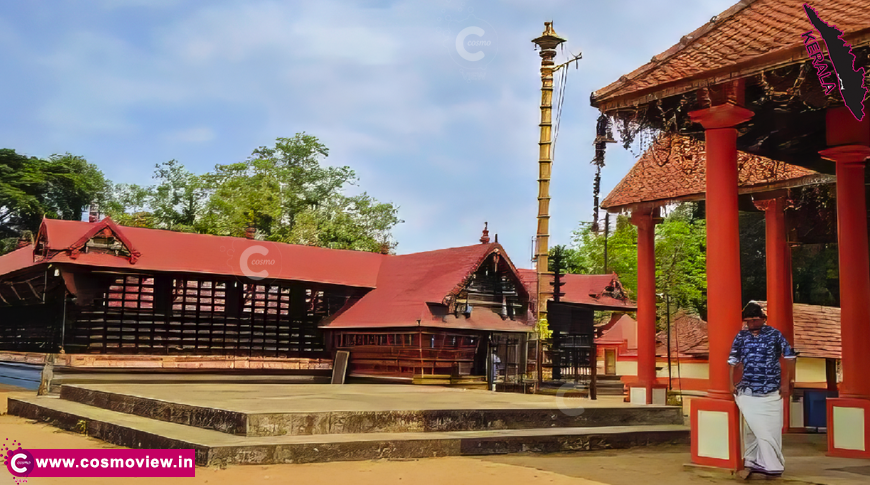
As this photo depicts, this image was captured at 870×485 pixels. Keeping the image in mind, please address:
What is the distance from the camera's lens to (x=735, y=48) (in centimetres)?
885

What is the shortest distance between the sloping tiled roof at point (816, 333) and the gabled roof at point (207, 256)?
1374 centimetres

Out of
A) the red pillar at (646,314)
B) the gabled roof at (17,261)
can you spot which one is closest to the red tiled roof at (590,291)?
the red pillar at (646,314)

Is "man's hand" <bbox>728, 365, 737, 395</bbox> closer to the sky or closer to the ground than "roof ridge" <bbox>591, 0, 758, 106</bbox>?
closer to the ground

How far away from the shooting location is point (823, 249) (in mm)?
35906

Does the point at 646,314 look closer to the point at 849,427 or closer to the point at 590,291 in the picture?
the point at 849,427

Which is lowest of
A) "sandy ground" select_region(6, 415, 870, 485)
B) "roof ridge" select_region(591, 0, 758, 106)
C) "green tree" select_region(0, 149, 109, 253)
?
"sandy ground" select_region(6, 415, 870, 485)

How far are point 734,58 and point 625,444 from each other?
5697mm

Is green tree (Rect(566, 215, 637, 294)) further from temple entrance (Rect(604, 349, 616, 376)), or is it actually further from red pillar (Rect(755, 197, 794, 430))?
red pillar (Rect(755, 197, 794, 430))

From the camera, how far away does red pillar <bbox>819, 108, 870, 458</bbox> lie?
10211 millimetres

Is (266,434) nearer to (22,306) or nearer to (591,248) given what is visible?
(22,306)

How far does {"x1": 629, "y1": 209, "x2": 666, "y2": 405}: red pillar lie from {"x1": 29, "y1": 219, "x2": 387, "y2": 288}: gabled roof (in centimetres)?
1237

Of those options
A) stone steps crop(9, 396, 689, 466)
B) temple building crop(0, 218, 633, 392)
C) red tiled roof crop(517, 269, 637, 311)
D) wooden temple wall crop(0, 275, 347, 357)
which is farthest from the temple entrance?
stone steps crop(9, 396, 689, 466)

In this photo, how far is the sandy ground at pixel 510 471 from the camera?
300 inches

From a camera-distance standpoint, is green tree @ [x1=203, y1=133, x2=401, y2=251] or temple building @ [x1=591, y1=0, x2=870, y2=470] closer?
temple building @ [x1=591, y1=0, x2=870, y2=470]
